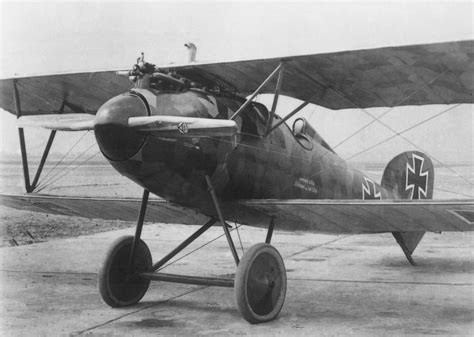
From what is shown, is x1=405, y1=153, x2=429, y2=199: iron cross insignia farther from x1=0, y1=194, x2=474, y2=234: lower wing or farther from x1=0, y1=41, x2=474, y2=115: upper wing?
x1=0, y1=194, x2=474, y2=234: lower wing

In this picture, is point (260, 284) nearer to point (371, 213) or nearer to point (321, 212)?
point (321, 212)

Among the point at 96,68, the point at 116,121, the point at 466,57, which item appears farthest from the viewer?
the point at 96,68

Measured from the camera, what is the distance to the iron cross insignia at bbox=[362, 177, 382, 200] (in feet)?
28.7

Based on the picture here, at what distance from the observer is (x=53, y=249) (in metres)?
10.5

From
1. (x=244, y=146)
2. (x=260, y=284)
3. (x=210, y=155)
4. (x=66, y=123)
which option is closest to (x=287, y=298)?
(x=260, y=284)

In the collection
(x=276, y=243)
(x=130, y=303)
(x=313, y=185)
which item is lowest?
(x=130, y=303)

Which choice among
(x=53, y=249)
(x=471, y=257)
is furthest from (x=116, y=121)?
(x=471, y=257)

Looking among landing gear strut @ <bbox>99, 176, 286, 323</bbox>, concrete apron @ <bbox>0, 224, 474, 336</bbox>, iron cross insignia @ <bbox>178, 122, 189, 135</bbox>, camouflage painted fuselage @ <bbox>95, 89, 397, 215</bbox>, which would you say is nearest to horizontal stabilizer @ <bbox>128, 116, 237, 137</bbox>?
iron cross insignia @ <bbox>178, 122, 189, 135</bbox>

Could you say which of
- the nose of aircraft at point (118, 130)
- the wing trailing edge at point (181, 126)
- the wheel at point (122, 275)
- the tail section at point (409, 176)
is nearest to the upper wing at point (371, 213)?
the wing trailing edge at point (181, 126)

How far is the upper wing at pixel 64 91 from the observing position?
285 inches

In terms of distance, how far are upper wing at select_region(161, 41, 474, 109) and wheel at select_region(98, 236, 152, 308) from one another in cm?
215

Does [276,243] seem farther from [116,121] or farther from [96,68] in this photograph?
[116,121]

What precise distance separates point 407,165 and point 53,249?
23.2 feet

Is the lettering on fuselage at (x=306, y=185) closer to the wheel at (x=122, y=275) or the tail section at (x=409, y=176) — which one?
the wheel at (x=122, y=275)
